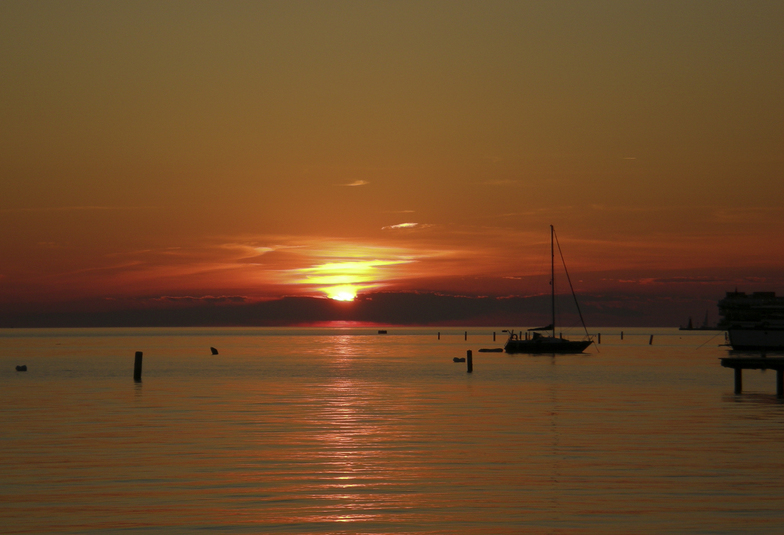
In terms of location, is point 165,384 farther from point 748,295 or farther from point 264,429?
point 748,295

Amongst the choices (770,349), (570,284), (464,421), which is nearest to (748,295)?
(570,284)

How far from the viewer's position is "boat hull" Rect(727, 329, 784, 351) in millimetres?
90431

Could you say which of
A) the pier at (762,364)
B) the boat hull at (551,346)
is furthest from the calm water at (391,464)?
the boat hull at (551,346)

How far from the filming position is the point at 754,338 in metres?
95.4

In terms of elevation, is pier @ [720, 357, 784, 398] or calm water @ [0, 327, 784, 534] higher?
pier @ [720, 357, 784, 398]

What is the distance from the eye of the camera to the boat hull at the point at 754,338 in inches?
3560

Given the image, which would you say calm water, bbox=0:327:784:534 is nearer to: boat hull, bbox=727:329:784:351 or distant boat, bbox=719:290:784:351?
boat hull, bbox=727:329:784:351

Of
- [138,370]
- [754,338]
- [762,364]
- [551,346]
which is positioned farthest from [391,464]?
[551,346]

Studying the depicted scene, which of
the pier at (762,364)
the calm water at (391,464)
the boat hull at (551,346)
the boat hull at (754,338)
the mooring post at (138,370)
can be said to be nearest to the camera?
the calm water at (391,464)

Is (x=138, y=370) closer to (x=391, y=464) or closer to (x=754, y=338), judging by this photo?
(x=391, y=464)

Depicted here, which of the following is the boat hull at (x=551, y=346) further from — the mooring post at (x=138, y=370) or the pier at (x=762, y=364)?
the pier at (x=762, y=364)

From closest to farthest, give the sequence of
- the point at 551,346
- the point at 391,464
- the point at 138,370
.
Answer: the point at 391,464, the point at 138,370, the point at 551,346

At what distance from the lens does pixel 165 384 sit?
55.7 meters

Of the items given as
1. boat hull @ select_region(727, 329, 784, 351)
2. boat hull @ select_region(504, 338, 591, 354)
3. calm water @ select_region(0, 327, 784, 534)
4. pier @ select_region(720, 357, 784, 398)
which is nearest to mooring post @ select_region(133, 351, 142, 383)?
calm water @ select_region(0, 327, 784, 534)
